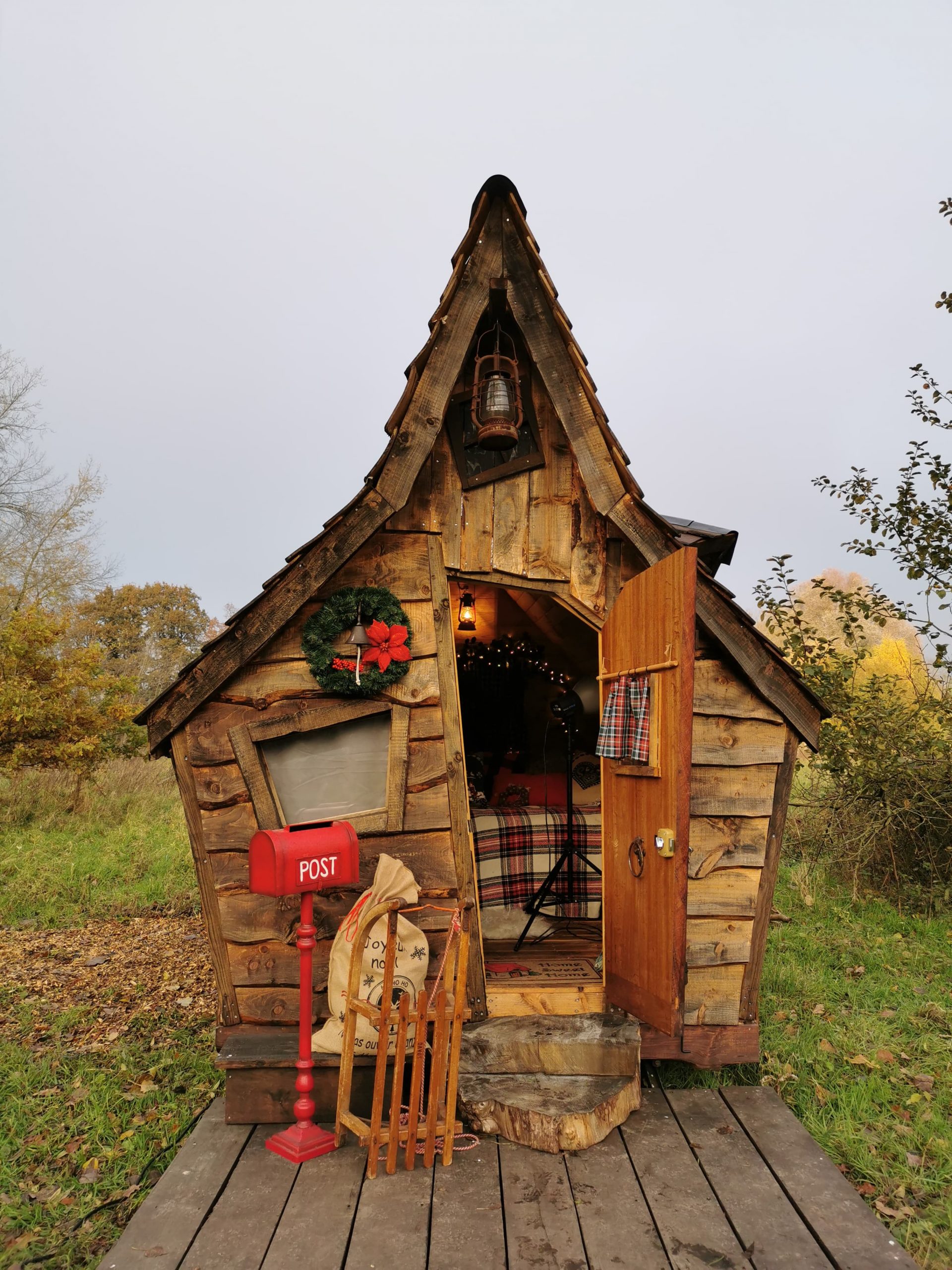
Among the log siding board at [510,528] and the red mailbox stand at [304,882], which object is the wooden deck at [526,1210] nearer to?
the red mailbox stand at [304,882]

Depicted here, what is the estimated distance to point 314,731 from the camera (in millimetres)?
4457

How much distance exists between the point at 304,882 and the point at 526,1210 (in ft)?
5.28

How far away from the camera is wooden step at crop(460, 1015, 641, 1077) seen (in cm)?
403

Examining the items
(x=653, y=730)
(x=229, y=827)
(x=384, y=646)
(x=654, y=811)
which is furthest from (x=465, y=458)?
(x=229, y=827)

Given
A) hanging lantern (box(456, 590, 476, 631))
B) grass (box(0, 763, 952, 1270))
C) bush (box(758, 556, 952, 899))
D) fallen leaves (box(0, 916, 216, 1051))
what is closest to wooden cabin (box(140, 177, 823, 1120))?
grass (box(0, 763, 952, 1270))

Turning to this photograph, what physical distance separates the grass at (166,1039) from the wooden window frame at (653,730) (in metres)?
1.88

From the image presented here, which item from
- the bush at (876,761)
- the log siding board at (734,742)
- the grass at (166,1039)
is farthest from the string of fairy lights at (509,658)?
the log siding board at (734,742)

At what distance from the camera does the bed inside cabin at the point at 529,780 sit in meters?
5.73

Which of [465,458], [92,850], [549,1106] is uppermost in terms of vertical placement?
[465,458]

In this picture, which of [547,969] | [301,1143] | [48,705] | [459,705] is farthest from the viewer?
[48,705]

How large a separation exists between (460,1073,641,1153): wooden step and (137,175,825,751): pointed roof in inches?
92.0

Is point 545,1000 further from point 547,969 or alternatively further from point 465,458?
point 465,458

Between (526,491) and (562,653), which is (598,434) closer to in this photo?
(526,491)

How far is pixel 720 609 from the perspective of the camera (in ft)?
14.4
